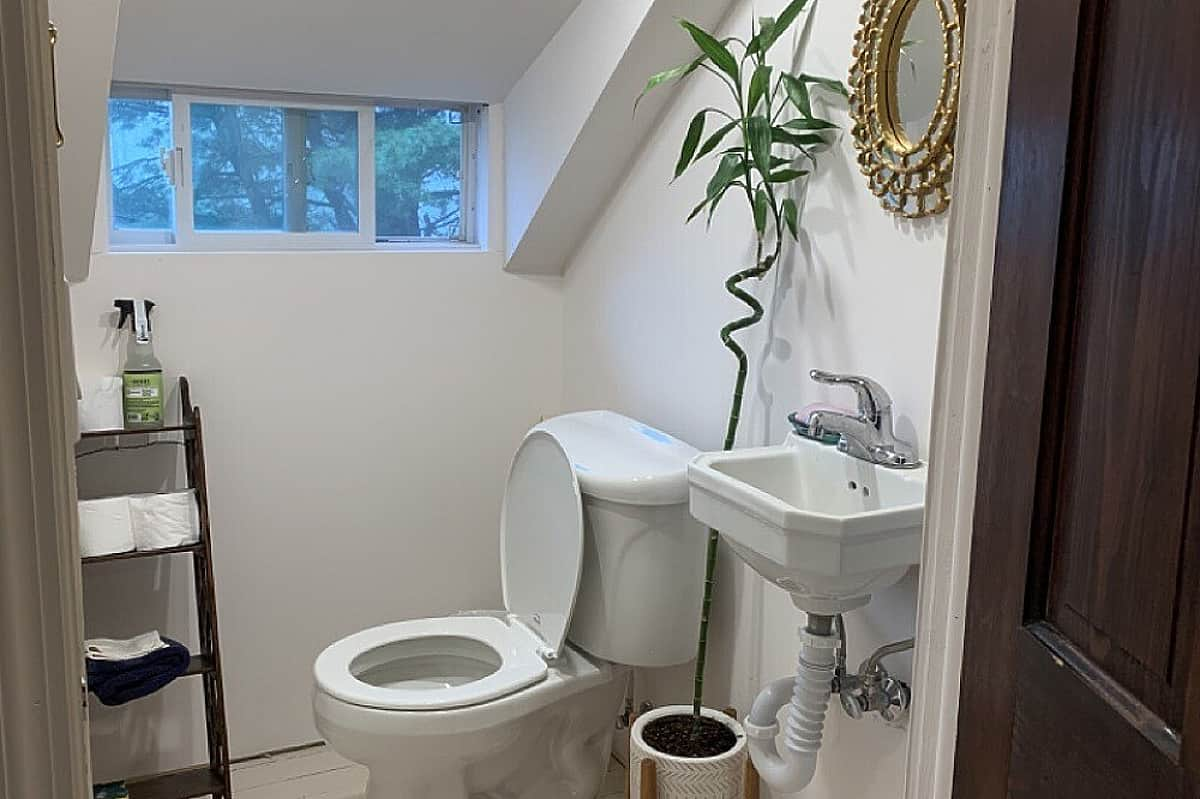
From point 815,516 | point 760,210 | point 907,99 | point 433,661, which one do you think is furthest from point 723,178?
point 433,661

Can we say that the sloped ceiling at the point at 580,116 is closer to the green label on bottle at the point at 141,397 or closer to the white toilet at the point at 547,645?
the white toilet at the point at 547,645

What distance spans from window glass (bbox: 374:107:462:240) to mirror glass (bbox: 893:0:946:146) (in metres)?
1.41

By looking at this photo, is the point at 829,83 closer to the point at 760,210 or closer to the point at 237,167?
the point at 760,210

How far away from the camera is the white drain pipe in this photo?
65.4 inches

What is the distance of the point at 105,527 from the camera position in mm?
2221

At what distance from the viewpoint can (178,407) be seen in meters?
2.46

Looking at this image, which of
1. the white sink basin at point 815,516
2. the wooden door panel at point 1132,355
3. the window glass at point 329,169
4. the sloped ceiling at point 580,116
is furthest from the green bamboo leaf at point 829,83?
the window glass at point 329,169

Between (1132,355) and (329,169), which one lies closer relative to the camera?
(1132,355)

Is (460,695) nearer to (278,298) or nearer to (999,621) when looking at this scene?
(278,298)

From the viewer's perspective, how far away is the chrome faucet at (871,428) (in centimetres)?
163

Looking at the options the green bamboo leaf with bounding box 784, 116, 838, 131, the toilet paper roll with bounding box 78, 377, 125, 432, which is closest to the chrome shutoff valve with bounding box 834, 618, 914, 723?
the green bamboo leaf with bounding box 784, 116, 838, 131

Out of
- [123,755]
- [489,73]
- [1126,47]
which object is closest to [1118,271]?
[1126,47]

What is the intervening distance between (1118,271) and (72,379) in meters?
0.66

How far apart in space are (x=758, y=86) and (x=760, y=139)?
87 mm
